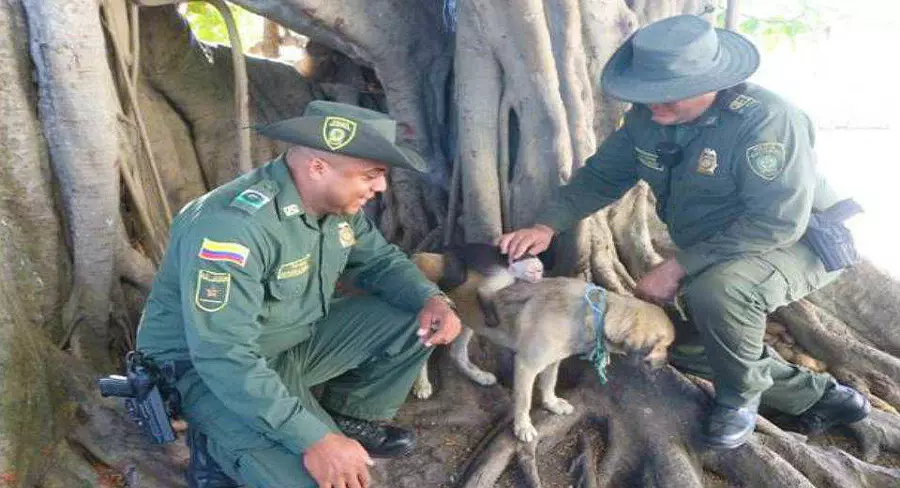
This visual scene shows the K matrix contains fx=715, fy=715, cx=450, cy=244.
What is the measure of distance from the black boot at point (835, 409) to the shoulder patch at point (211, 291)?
9.93 ft

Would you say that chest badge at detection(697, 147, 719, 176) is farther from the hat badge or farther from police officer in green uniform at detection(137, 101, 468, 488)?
the hat badge

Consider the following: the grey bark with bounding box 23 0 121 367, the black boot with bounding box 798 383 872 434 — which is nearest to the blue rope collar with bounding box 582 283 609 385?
the black boot with bounding box 798 383 872 434

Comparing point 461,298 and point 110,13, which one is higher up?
point 110,13

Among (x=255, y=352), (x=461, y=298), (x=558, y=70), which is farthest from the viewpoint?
(x=558, y=70)

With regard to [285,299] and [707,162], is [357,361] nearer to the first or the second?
[285,299]

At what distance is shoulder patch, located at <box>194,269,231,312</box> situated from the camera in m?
2.41

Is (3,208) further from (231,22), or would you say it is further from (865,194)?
(865,194)

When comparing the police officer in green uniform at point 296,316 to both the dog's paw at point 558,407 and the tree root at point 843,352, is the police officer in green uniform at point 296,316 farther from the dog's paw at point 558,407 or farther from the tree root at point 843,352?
the tree root at point 843,352

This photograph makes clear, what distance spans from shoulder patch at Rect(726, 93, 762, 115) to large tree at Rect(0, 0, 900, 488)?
1.07 meters

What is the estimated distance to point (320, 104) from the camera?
2719 millimetres

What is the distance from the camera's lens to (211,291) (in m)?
2.42

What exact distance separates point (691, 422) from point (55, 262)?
329 cm

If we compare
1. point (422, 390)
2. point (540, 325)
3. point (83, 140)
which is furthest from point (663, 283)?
point (83, 140)

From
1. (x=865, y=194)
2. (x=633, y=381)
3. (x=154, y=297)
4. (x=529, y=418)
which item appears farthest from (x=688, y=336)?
(x=865, y=194)
